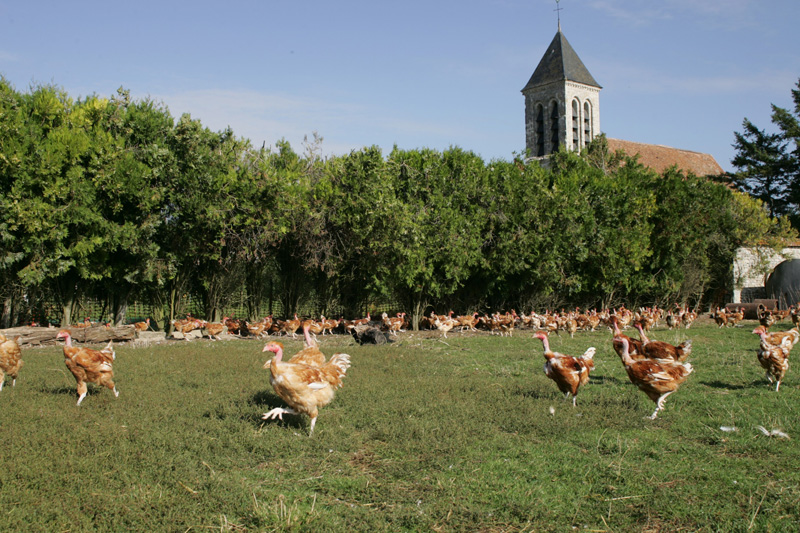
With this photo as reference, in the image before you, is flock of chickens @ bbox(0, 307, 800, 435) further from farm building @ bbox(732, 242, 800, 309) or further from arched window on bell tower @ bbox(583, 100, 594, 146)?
arched window on bell tower @ bbox(583, 100, 594, 146)

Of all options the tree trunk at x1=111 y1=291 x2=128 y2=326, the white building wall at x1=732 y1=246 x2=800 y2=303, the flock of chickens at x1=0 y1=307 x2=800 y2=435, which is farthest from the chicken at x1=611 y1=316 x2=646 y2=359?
the white building wall at x1=732 y1=246 x2=800 y2=303

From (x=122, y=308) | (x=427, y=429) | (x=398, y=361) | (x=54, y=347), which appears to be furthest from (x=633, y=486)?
(x=122, y=308)

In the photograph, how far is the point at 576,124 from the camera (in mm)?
49625

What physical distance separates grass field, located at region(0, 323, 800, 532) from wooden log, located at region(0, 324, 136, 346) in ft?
15.0

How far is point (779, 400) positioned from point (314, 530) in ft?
21.2

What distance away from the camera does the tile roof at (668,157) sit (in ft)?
145

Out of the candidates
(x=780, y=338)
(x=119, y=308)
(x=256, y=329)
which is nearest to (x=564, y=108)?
(x=256, y=329)

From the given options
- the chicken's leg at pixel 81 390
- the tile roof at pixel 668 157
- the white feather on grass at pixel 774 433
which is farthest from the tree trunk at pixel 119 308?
the tile roof at pixel 668 157

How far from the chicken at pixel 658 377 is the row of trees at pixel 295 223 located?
10.1 meters

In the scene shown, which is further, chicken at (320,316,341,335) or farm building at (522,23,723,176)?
farm building at (522,23,723,176)

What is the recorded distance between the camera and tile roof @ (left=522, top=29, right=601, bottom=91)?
48594 mm

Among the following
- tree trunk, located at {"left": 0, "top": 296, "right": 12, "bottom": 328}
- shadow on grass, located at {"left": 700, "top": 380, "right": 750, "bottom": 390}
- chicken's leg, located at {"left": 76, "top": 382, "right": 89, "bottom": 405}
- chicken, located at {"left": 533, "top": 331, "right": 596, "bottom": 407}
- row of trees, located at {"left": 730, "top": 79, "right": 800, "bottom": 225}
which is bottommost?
shadow on grass, located at {"left": 700, "top": 380, "right": 750, "bottom": 390}

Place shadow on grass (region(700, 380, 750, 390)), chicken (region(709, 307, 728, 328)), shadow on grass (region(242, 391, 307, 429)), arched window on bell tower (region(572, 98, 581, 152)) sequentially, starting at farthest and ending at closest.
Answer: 1. arched window on bell tower (region(572, 98, 581, 152))
2. chicken (region(709, 307, 728, 328))
3. shadow on grass (region(700, 380, 750, 390))
4. shadow on grass (region(242, 391, 307, 429))

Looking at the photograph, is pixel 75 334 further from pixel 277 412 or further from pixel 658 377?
pixel 658 377
